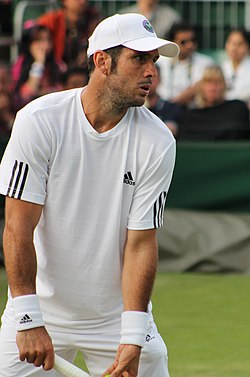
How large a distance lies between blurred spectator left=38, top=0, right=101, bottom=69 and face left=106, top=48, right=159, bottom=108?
8.79 metres

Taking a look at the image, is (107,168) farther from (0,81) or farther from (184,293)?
(0,81)

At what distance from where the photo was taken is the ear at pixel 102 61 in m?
4.51

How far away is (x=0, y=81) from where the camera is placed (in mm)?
12047

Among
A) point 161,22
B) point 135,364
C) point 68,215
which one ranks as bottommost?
point 161,22

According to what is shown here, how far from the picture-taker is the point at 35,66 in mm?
13242

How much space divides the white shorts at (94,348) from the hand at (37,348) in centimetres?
23

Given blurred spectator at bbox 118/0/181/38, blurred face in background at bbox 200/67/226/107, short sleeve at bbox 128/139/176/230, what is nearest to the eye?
short sleeve at bbox 128/139/176/230

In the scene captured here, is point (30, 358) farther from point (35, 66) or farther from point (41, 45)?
point (41, 45)

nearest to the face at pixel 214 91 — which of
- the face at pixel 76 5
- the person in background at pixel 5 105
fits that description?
the person in background at pixel 5 105

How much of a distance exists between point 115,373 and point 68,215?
2.31 feet

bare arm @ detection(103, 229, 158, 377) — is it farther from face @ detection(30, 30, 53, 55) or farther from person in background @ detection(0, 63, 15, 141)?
face @ detection(30, 30, 53, 55)

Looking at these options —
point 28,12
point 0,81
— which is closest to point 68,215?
point 0,81

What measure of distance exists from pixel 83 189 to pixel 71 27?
908 centimetres

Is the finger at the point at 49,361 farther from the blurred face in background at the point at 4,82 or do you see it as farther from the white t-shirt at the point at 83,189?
the blurred face in background at the point at 4,82
